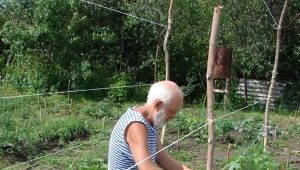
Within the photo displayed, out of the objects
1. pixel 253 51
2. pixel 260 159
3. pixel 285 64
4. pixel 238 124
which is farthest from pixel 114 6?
pixel 260 159

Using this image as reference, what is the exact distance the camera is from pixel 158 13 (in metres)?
13.2

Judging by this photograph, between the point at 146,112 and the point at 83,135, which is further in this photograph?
the point at 83,135

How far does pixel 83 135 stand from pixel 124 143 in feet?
20.1

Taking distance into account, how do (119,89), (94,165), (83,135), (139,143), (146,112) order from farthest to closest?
1. (119,89)
2. (83,135)
3. (94,165)
4. (146,112)
5. (139,143)

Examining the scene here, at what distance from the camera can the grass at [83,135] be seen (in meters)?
6.82

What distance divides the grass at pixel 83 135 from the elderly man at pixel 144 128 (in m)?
2.66

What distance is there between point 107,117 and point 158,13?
4227 mm

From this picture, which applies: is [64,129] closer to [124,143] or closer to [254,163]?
[254,163]

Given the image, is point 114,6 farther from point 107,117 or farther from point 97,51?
point 107,117

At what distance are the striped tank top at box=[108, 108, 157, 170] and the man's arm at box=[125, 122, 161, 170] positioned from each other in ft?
0.08

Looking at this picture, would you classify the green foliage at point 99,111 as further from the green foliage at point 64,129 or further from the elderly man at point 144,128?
the elderly man at point 144,128

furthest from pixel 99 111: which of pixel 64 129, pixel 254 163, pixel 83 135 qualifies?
pixel 254 163

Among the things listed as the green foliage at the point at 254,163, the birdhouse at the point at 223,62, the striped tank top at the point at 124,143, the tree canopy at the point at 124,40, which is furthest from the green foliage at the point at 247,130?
the striped tank top at the point at 124,143

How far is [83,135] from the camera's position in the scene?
27.7 ft
